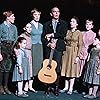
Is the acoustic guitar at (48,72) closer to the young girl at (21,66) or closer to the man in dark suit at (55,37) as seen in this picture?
the man in dark suit at (55,37)

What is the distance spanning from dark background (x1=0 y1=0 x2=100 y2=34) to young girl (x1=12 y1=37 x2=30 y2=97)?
152cm

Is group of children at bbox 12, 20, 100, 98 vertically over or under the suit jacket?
under

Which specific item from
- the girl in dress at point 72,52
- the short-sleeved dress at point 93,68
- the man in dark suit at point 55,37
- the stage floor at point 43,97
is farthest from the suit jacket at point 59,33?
the stage floor at point 43,97

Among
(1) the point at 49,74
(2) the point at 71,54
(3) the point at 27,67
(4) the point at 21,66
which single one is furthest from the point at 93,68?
(4) the point at 21,66

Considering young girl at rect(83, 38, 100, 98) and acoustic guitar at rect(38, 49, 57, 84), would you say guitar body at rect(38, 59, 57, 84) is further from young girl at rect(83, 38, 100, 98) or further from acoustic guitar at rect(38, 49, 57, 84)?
young girl at rect(83, 38, 100, 98)

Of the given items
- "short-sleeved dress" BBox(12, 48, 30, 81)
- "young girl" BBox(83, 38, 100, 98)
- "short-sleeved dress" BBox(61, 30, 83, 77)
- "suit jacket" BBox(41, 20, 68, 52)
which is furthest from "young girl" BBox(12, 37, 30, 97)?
"young girl" BBox(83, 38, 100, 98)

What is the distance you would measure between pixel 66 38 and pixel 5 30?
1.11 m

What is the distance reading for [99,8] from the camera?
1045 centimetres

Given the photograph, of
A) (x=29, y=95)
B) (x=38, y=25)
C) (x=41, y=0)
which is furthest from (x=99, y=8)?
(x=29, y=95)

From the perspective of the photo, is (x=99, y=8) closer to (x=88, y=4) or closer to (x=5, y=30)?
(x=88, y=4)

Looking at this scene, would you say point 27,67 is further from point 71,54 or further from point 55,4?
point 55,4

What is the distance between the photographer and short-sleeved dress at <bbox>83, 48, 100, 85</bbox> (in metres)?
8.94

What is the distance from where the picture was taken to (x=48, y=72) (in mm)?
9008

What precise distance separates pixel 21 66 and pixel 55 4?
7.08ft
